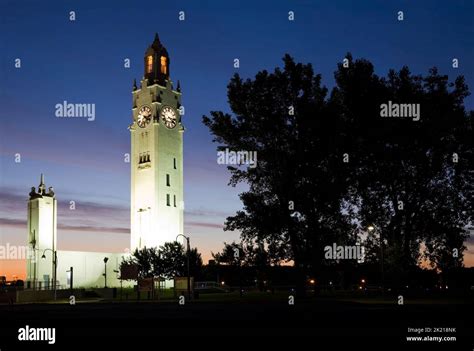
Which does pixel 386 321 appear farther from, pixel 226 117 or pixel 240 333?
pixel 226 117

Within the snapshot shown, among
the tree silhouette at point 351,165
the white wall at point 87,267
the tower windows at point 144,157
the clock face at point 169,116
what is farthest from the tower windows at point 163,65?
the tree silhouette at point 351,165

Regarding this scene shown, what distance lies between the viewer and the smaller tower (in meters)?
100

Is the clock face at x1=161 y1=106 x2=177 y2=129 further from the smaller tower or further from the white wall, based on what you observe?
the white wall

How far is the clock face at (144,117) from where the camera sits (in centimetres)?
11244

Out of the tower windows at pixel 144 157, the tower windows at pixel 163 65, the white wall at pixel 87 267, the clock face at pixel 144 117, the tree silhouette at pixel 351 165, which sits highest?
the tower windows at pixel 163 65

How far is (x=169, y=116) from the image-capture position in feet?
375

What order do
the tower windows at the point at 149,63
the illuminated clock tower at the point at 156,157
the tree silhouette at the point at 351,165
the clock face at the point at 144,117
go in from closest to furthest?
the tree silhouette at the point at 351,165 → the illuminated clock tower at the point at 156,157 → the clock face at the point at 144,117 → the tower windows at the point at 149,63

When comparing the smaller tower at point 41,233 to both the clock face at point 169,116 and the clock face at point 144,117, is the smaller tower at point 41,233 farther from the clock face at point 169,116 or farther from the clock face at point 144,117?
the clock face at point 169,116

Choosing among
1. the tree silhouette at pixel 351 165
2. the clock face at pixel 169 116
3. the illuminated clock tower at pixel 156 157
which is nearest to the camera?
the tree silhouette at pixel 351 165

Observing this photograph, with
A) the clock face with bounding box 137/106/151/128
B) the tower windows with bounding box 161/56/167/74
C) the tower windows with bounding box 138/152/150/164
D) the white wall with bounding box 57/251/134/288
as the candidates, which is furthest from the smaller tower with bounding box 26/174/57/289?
the tower windows with bounding box 161/56/167/74

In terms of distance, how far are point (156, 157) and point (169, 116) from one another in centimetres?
921

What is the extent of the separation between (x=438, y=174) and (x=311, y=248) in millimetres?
11635

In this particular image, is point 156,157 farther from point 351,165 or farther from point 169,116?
Result: point 351,165

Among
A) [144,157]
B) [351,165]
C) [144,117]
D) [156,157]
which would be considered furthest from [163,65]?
[351,165]
